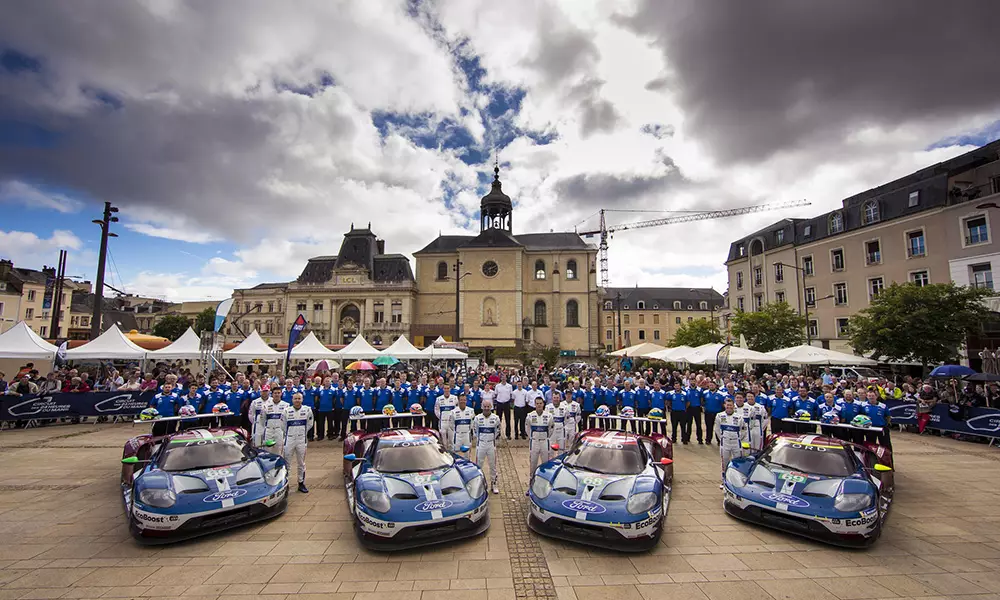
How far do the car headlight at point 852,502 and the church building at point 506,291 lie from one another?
5146cm

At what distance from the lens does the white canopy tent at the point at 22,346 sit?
1906cm

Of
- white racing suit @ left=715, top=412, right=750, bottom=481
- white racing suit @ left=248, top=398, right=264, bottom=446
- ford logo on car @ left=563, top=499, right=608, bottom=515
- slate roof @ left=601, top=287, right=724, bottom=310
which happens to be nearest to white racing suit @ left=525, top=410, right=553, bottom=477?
ford logo on car @ left=563, top=499, right=608, bottom=515

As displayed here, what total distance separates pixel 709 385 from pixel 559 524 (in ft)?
31.9

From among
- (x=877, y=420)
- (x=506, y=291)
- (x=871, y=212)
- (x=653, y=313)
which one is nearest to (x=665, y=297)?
(x=653, y=313)

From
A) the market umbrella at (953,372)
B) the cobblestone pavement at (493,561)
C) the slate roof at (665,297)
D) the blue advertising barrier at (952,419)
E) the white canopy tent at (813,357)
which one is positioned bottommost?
the cobblestone pavement at (493,561)

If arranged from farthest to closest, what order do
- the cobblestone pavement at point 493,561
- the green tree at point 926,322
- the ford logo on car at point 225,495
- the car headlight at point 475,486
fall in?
1. the green tree at point 926,322
2. the car headlight at point 475,486
3. the ford logo on car at point 225,495
4. the cobblestone pavement at point 493,561

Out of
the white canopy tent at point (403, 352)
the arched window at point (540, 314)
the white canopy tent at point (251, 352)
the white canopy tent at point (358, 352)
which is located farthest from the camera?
the arched window at point (540, 314)

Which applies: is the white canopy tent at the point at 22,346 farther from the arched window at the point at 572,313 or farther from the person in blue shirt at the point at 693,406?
the arched window at the point at 572,313

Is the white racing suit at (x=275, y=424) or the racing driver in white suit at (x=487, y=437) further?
the white racing suit at (x=275, y=424)

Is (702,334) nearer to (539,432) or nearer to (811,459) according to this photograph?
(539,432)

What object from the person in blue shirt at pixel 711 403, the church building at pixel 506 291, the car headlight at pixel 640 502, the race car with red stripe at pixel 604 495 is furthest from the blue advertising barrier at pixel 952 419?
the church building at pixel 506 291

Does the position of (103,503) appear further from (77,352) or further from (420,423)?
(77,352)

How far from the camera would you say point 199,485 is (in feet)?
23.2

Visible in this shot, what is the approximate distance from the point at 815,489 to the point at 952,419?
46.0ft
